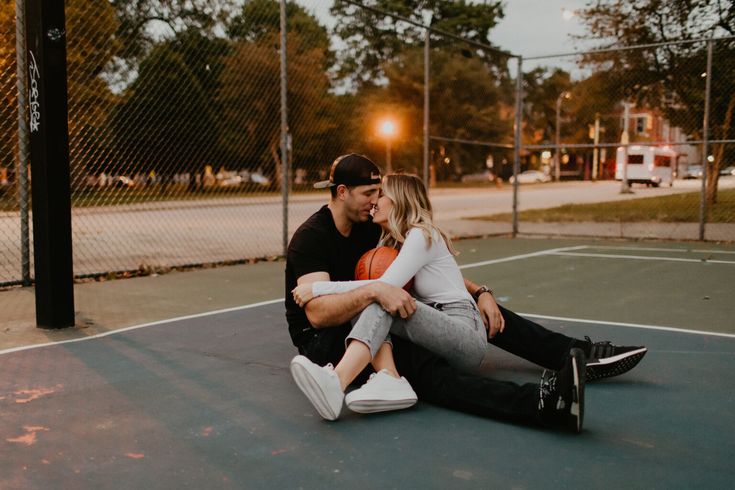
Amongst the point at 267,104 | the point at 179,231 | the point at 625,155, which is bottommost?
the point at 179,231

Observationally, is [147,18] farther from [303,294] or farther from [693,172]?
[693,172]

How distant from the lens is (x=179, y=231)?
15.6 metres

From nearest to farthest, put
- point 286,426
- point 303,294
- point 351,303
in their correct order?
point 286,426, point 351,303, point 303,294

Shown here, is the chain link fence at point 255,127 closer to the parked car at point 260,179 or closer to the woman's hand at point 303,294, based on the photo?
the parked car at point 260,179

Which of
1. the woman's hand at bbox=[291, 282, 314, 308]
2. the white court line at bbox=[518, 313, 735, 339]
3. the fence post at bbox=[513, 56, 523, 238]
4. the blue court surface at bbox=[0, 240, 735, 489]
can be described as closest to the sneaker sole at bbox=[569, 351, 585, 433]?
the blue court surface at bbox=[0, 240, 735, 489]

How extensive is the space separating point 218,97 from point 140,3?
561 centimetres

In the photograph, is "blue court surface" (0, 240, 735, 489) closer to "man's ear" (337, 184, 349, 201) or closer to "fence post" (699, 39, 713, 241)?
"man's ear" (337, 184, 349, 201)

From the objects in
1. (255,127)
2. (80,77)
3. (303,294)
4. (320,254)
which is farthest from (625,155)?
(303,294)

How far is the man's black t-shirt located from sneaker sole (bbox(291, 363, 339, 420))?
0.57 m

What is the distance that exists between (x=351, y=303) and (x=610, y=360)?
60.1 inches

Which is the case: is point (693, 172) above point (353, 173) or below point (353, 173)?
above

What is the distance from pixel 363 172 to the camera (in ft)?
14.0

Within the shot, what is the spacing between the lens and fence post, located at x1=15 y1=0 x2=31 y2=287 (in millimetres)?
7410

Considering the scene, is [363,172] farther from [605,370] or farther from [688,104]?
[688,104]
